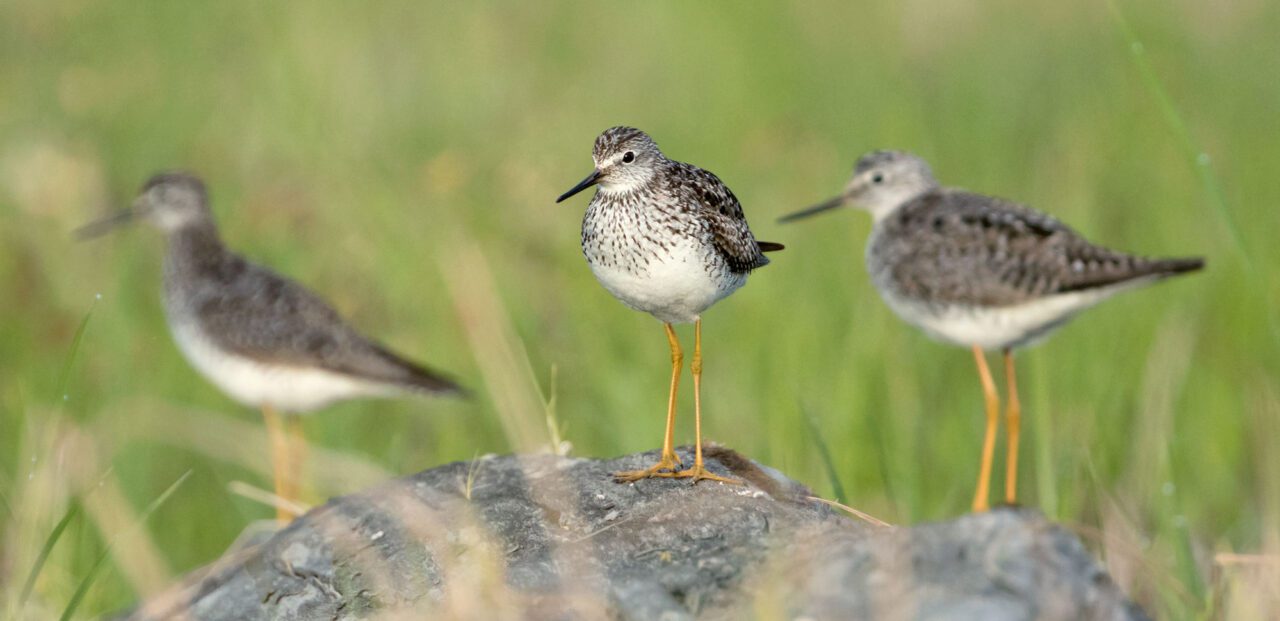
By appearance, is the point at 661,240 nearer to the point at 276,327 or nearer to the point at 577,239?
the point at 276,327

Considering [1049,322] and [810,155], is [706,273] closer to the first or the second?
[1049,322]

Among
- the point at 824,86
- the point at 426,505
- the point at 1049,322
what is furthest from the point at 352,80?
the point at 426,505

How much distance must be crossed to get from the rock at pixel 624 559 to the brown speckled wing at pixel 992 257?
6.95 feet

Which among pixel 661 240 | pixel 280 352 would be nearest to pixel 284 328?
pixel 280 352

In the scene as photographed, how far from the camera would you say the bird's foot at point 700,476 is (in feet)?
16.4

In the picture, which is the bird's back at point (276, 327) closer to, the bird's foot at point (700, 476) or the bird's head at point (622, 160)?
the bird's head at point (622, 160)

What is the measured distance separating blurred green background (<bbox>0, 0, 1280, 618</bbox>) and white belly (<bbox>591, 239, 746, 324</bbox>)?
687mm

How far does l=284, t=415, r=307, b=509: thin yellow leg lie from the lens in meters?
9.48

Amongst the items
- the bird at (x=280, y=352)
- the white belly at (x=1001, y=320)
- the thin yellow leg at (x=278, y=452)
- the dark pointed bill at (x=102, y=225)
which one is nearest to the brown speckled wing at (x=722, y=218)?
the white belly at (x=1001, y=320)

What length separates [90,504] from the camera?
24.7 ft

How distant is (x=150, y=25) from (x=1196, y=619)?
15388 mm

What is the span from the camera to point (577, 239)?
437 inches

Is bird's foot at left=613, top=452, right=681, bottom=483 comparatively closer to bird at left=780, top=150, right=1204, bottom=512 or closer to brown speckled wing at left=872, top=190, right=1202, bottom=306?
bird at left=780, top=150, right=1204, bottom=512

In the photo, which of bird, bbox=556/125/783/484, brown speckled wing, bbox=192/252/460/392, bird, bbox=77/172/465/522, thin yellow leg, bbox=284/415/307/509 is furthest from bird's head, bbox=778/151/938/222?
thin yellow leg, bbox=284/415/307/509
